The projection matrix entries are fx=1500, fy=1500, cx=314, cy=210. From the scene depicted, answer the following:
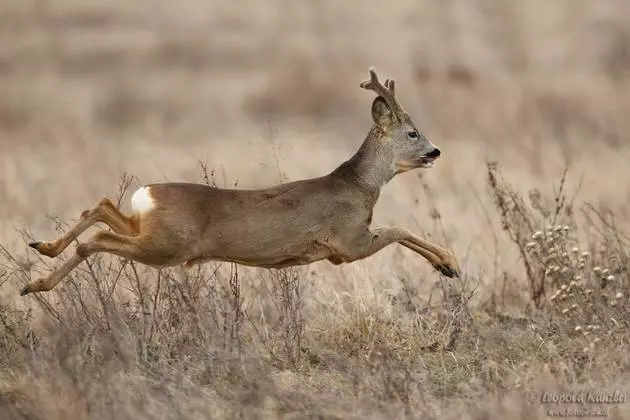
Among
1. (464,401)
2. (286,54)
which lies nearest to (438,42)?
(286,54)

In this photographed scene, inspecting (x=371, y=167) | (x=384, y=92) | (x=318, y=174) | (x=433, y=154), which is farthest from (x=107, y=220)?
(x=318, y=174)

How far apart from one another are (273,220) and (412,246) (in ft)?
4.27

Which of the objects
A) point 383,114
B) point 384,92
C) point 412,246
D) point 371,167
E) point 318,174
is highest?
point 318,174

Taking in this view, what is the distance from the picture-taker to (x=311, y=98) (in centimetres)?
2519

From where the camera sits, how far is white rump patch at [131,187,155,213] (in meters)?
9.65

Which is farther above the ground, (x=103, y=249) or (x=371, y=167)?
(x=371, y=167)

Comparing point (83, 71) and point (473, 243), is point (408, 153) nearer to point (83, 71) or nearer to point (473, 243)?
point (473, 243)

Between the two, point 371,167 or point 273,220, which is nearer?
point 273,220

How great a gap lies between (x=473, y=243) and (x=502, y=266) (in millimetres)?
1082

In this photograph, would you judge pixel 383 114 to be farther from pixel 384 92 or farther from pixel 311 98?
pixel 311 98

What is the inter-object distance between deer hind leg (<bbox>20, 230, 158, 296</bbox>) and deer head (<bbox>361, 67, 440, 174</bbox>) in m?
2.20

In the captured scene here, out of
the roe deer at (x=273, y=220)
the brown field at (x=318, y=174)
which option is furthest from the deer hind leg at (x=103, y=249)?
the brown field at (x=318, y=174)

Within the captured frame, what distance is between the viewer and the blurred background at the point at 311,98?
17.8 metres

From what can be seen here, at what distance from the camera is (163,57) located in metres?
29.2
